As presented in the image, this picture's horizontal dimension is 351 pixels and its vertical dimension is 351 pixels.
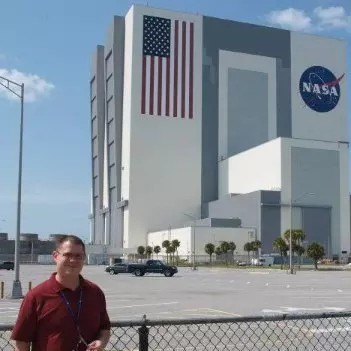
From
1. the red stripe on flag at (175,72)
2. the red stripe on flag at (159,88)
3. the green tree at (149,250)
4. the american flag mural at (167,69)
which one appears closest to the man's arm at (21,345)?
the green tree at (149,250)

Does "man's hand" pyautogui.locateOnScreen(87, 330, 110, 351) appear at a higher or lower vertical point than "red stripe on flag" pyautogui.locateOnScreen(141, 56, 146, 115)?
lower

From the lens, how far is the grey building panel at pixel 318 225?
123000mm

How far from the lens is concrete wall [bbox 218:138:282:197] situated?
122 metres

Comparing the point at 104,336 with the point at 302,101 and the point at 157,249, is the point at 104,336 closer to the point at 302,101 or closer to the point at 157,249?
the point at 157,249

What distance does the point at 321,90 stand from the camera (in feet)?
482

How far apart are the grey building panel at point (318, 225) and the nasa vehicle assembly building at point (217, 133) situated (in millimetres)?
269

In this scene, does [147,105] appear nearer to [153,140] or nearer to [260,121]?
[153,140]

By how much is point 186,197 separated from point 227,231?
16825 mm

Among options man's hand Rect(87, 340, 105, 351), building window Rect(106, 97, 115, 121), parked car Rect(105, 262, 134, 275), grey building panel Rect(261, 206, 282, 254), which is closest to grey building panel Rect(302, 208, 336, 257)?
grey building panel Rect(261, 206, 282, 254)

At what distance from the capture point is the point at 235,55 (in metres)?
142

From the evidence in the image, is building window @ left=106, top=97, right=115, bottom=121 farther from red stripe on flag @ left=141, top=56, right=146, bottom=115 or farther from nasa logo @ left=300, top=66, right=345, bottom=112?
nasa logo @ left=300, top=66, right=345, bottom=112

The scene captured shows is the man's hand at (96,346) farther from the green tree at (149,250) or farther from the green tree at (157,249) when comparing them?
the green tree at (149,250)

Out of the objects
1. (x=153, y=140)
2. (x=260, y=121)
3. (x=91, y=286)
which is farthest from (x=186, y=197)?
(x=91, y=286)

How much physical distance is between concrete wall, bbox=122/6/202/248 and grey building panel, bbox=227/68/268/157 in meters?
9.01
